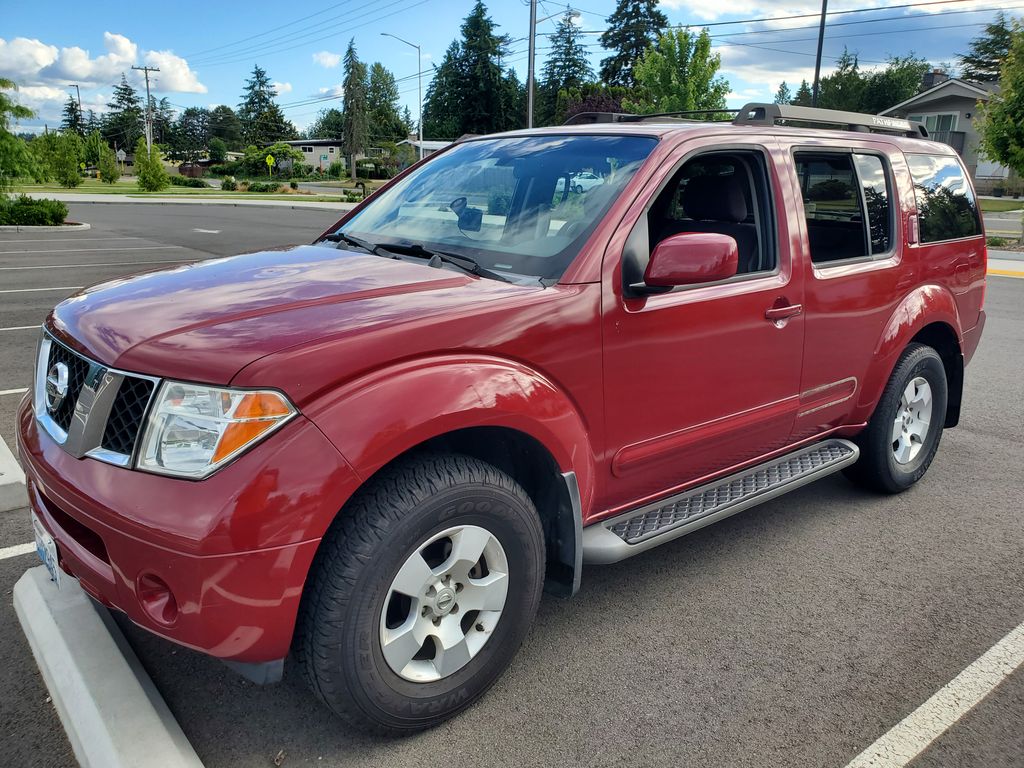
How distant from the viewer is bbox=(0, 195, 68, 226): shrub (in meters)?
20.8

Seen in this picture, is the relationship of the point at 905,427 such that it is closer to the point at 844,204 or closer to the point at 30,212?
the point at 844,204

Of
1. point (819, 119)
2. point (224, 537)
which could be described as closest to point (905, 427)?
point (819, 119)

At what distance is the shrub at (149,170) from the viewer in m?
47.6

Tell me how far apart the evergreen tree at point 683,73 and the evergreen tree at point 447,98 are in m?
57.2

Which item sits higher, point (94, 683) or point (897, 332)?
point (897, 332)

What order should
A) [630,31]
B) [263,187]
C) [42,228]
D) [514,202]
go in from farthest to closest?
[630,31] → [263,187] → [42,228] → [514,202]

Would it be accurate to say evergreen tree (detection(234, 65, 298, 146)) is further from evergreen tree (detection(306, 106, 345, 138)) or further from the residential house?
the residential house

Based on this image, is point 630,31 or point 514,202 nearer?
point 514,202

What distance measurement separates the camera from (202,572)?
6.68 ft

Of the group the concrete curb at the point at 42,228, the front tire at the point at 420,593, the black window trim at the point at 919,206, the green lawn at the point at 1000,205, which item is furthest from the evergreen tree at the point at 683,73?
the front tire at the point at 420,593

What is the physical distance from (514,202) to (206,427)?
1648mm

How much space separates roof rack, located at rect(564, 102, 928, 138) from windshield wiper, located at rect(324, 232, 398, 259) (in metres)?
1.35

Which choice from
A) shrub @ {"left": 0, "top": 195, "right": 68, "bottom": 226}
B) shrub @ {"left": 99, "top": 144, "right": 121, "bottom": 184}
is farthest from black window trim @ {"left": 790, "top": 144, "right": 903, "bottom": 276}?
shrub @ {"left": 99, "top": 144, "right": 121, "bottom": 184}

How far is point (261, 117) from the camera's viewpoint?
113062 millimetres
